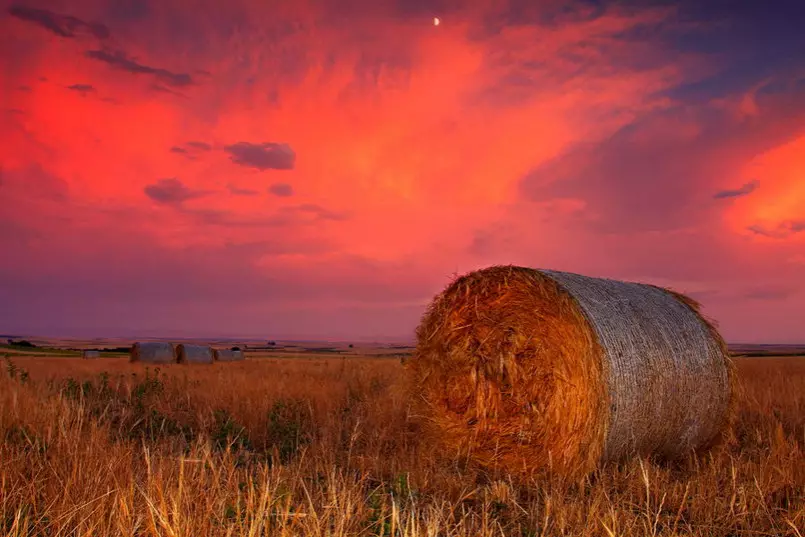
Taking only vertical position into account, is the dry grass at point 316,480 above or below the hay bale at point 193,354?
below

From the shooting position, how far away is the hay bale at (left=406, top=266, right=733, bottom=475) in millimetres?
6953

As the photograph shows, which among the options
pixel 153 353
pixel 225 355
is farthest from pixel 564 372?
pixel 225 355

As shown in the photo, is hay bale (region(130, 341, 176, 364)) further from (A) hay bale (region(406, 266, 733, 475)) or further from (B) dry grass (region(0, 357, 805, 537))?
(A) hay bale (region(406, 266, 733, 475))

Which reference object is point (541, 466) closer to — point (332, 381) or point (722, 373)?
point (722, 373)

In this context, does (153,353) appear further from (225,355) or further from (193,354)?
(225,355)

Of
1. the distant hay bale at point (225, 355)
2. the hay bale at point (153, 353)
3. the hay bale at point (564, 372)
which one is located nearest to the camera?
the hay bale at point (564, 372)

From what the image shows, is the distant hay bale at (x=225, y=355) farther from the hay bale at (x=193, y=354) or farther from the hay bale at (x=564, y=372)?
the hay bale at (x=564, y=372)

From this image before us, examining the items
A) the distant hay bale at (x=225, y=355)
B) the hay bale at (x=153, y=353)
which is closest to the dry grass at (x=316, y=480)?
the hay bale at (x=153, y=353)

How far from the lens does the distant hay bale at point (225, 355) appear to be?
35219 millimetres

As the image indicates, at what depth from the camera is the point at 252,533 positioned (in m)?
3.50

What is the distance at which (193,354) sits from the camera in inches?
1272

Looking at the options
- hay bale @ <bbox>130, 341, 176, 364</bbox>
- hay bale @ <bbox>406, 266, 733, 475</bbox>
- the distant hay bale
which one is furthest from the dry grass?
the distant hay bale

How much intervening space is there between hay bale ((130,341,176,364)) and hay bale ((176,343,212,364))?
16.4 inches

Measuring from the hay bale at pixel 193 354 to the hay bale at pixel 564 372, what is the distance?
24812mm
